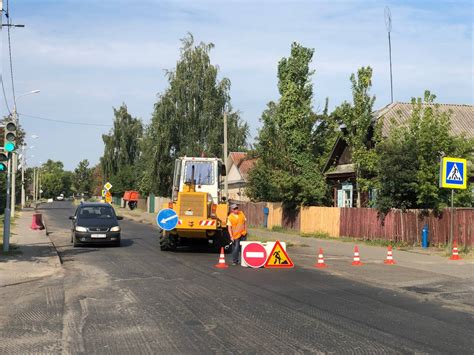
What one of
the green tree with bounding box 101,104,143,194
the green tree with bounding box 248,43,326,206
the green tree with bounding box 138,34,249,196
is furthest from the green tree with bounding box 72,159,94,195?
the green tree with bounding box 248,43,326,206

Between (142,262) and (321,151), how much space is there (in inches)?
735

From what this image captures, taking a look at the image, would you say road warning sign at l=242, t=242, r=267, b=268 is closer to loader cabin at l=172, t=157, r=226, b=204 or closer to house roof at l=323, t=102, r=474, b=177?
loader cabin at l=172, t=157, r=226, b=204

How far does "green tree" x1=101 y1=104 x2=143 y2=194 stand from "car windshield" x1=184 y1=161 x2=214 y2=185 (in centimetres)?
5457

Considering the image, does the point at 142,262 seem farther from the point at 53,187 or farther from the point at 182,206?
the point at 53,187

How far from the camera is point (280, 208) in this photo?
1299 inches

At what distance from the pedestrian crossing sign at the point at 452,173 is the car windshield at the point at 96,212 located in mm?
11957

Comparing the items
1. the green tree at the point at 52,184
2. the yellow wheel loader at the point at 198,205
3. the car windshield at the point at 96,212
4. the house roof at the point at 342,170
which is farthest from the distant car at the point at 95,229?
the green tree at the point at 52,184

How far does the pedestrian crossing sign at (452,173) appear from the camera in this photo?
1666cm

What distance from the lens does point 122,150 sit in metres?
75.3

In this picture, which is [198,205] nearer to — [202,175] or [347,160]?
[202,175]

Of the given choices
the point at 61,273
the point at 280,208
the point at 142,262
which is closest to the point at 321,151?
the point at 280,208

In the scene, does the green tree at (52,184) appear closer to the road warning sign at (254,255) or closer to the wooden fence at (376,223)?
the wooden fence at (376,223)

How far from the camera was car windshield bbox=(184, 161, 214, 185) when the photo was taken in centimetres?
1939

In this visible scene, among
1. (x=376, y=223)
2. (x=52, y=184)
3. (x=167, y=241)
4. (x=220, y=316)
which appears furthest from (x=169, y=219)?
(x=52, y=184)
